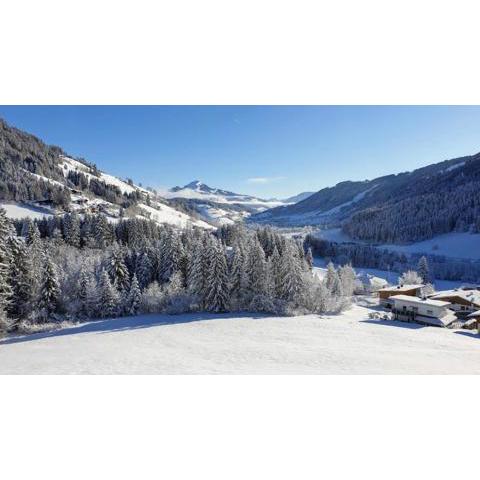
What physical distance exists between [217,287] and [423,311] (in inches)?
927

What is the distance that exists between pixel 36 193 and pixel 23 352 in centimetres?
12512

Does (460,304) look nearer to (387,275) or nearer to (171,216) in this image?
(387,275)

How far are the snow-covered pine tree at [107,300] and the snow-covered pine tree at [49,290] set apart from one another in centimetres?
458

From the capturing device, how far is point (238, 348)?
66.3ft

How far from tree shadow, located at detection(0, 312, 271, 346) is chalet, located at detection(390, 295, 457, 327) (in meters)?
16.2

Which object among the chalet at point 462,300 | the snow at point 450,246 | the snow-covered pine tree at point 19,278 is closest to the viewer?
the snow-covered pine tree at point 19,278

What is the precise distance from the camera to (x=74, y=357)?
17641 mm

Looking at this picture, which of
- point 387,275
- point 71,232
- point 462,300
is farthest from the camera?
point 387,275

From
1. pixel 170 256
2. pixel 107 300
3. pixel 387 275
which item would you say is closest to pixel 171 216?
pixel 387 275

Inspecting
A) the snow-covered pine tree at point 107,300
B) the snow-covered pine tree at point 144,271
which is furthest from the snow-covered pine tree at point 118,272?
the snow-covered pine tree at point 107,300

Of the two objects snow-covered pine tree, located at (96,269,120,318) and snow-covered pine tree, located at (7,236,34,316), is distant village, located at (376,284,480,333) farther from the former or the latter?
snow-covered pine tree, located at (7,236,34,316)

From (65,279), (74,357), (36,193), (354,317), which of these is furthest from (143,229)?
(74,357)

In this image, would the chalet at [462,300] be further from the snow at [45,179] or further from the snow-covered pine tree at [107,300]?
the snow at [45,179]

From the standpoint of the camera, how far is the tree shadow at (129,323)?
90.0 ft
